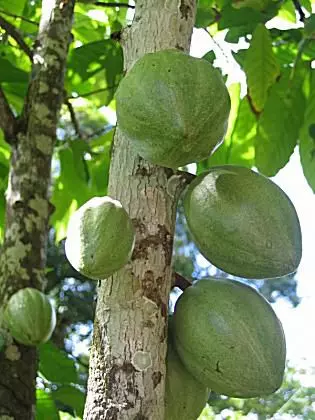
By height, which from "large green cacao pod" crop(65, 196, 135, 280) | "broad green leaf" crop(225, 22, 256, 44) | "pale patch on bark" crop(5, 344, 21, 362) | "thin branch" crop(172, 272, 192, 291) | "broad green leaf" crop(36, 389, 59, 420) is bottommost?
"broad green leaf" crop(36, 389, 59, 420)

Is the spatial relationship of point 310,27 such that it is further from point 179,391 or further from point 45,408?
point 45,408

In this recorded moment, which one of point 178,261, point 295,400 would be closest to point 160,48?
point 295,400

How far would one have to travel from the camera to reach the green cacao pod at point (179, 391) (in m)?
1.20

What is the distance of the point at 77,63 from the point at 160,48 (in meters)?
1.55

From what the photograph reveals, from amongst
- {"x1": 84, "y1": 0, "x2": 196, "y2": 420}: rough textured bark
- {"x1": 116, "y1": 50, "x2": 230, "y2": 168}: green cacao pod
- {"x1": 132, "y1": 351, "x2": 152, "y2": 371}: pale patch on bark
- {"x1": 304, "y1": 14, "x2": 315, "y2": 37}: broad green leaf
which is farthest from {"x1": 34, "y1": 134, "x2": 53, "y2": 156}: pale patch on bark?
{"x1": 132, "y1": 351, "x2": 152, "y2": 371}: pale patch on bark

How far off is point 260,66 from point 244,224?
3.15ft

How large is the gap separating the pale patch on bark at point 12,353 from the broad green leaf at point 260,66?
97 cm

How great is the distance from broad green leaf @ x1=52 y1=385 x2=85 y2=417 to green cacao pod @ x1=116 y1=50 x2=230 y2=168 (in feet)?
4.58

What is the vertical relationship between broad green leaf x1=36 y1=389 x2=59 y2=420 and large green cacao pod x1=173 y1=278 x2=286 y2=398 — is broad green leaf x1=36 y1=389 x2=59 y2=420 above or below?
below

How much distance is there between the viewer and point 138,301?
1095 millimetres

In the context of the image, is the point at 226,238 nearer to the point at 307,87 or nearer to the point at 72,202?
the point at 307,87

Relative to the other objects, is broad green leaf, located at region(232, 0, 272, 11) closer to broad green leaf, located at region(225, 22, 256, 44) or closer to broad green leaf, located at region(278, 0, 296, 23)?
broad green leaf, located at region(225, 22, 256, 44)

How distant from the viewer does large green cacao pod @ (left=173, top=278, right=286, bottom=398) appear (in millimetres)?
1154

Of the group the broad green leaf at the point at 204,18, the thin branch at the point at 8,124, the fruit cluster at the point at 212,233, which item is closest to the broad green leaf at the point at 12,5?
the thin branch at the point at 8,124
